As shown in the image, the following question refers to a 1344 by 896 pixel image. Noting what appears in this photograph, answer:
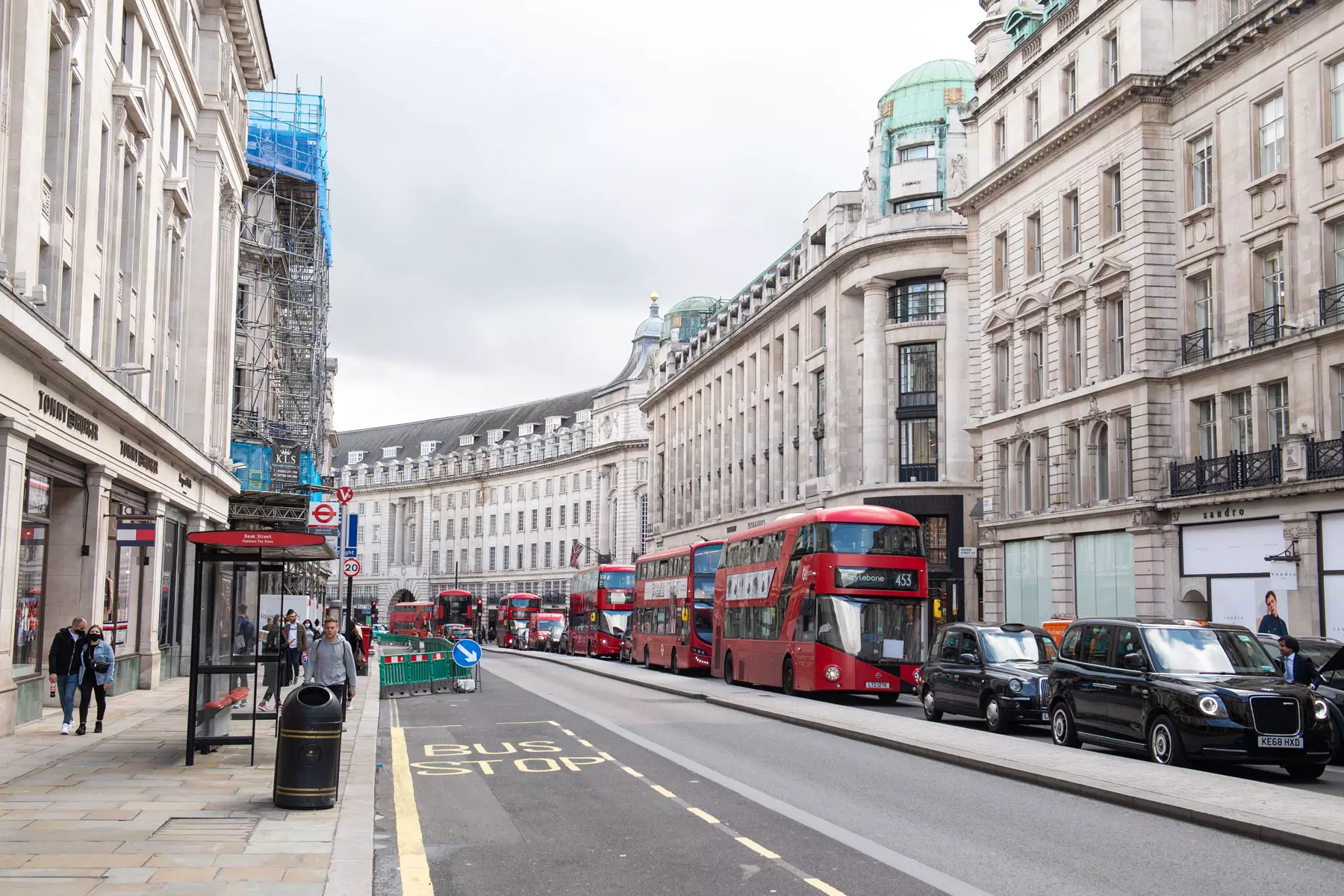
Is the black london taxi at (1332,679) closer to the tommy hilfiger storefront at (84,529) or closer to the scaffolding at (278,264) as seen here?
the tommy hilfiger storefront at (84,529)

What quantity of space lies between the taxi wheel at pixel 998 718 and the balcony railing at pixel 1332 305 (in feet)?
48.0

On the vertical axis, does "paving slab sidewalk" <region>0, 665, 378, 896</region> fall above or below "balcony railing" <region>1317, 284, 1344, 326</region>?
below

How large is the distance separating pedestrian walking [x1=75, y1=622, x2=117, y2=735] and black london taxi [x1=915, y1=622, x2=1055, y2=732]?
13.0 m

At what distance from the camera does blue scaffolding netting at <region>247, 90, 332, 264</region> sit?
172ft

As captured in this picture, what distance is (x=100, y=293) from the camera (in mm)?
25438

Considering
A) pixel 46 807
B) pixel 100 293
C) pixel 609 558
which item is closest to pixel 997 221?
pixel 100 293

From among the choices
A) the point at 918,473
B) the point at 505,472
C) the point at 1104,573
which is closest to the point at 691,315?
the point at 505,472

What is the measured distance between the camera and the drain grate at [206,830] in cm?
991

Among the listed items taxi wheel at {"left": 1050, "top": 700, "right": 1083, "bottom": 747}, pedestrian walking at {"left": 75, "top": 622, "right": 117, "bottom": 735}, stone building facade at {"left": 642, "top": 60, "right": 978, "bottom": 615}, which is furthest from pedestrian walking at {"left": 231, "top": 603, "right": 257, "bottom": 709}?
stone building facade at {"left": 642, "top": 60, "right": 978, "bottom": 615}

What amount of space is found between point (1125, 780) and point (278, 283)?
46707 millimetres

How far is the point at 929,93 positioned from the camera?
59.7 m

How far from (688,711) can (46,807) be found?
14.9 m

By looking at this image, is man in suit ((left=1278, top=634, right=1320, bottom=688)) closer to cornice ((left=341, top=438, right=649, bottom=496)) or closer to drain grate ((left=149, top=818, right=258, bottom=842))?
drain grate ((left=149, top=818, right=258, bottom=842))

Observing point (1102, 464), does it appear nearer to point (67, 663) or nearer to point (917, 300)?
point (917, 300)
